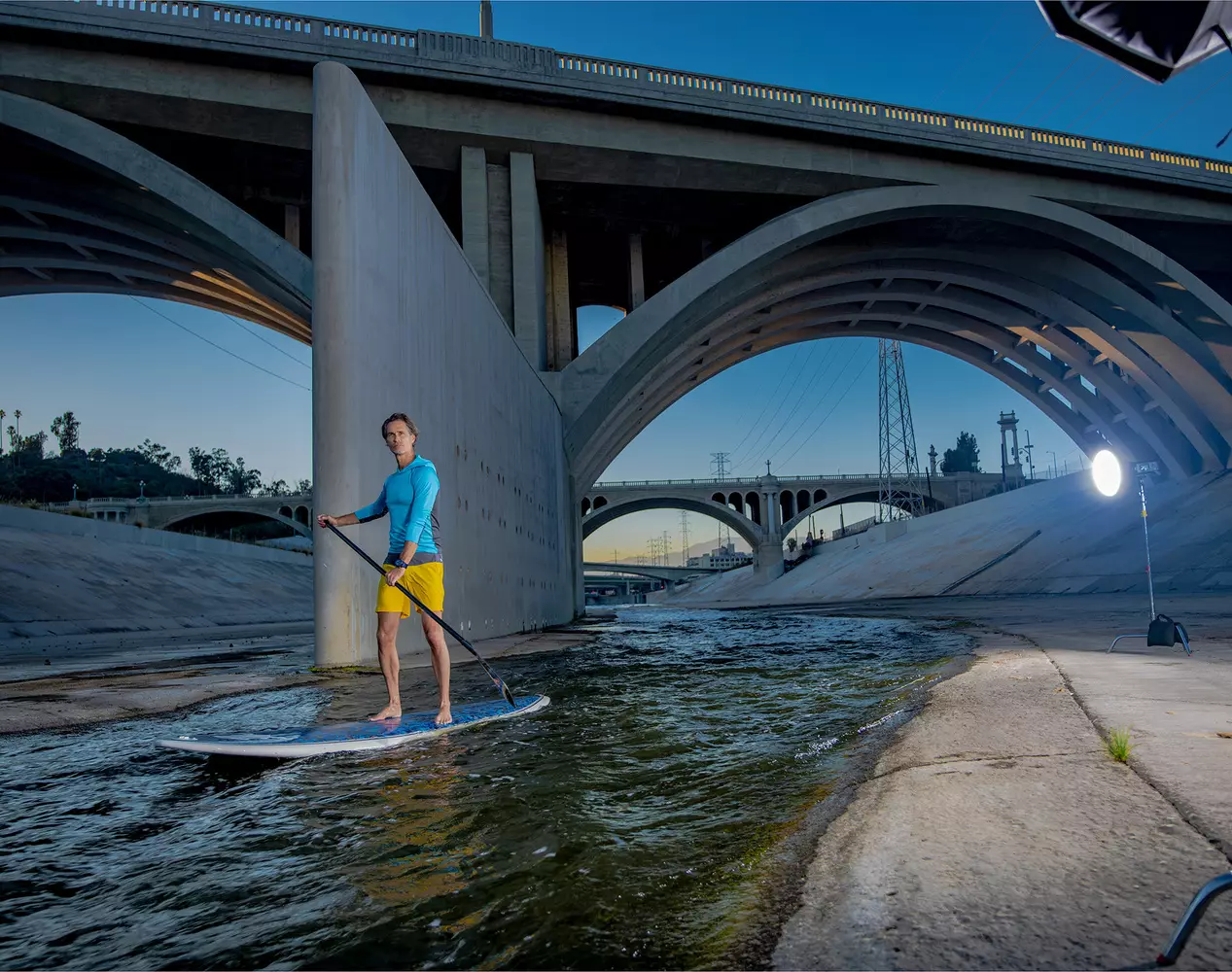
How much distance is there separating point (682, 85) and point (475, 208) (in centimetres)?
592

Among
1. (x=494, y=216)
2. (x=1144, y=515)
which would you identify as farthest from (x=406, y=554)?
(x=494, y=216)

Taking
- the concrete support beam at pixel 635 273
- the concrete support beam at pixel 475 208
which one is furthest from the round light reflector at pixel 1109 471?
the concrete support beam at pixel 635 273

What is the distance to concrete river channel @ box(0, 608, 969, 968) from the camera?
5.23ft

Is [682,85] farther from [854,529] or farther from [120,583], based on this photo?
[854,529]

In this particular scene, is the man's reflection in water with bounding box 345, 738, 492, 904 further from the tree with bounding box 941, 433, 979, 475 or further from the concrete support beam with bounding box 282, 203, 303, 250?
the tree with bounding box 941, 433, 979, 475

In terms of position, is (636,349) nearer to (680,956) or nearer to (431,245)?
(431,245)

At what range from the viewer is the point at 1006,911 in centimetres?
145

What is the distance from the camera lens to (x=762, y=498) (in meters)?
69.8

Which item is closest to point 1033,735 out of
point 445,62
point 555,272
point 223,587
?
point 445,62

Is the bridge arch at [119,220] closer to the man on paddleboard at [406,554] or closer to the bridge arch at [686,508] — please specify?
the man on paddleboard at [406,554]

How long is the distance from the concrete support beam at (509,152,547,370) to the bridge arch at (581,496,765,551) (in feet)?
162

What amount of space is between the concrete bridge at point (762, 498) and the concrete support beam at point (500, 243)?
50320 millimetres

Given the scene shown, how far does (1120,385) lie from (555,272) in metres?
26.2

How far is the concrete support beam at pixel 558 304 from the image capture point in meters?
20.8
